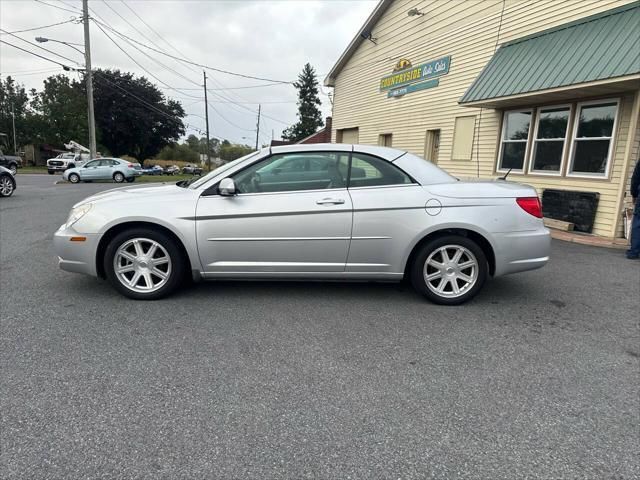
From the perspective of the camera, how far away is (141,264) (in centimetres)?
404

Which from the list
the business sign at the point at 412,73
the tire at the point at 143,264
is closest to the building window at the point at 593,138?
the business sign at the point at 412,73

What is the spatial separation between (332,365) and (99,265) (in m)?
2.62

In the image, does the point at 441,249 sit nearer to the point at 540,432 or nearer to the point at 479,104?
the point at 540,432

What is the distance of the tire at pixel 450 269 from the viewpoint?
4059 millimetres

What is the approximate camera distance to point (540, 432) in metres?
2.26

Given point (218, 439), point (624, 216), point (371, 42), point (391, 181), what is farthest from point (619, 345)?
point (371, 42)

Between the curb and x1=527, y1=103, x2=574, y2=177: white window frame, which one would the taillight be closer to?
the curb

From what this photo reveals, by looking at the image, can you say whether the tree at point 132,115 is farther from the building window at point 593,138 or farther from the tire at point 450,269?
the tire at point 450,269

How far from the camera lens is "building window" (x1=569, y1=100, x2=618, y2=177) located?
8.00 m

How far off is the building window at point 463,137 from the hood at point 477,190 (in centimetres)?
796

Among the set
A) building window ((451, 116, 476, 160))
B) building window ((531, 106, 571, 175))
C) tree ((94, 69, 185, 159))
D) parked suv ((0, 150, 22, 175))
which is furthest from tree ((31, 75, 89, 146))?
building window ((531, 106, 571, 175))

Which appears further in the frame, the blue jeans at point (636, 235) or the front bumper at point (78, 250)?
the blue jeans at point (636, 235)

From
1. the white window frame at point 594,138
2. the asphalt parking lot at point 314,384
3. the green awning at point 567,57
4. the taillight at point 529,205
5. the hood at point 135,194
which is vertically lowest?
the asphalt parking lot at point 314,384

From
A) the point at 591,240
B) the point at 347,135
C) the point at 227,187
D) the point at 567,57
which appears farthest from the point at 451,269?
the point at 347,135
